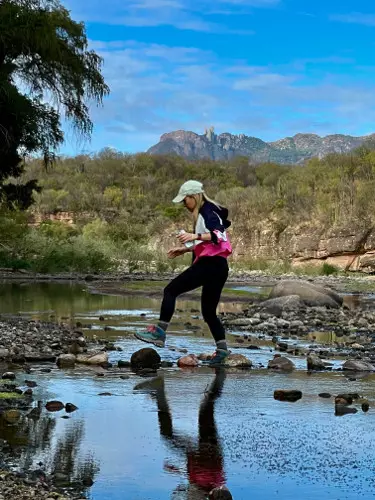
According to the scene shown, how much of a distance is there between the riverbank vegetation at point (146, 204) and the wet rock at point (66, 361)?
1621cm

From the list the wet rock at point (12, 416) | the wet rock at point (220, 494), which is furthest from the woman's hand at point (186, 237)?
the wet rock at point (220, 494)

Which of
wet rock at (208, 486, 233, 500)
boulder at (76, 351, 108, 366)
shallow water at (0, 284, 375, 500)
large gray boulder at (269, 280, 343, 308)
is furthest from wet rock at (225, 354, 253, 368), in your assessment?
large gray boulder at (269, 280, 343, 308)

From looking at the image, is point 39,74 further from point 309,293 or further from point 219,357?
point 219,357

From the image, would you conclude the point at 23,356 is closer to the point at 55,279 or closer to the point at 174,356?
the point at 174,356

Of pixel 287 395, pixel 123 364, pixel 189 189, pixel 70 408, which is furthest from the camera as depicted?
pixel 123 364

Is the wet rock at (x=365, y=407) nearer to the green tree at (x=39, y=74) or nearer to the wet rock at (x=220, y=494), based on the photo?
the wet rock at (x=220, y=494)

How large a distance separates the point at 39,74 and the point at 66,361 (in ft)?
49.2

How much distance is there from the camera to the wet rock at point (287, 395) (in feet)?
24.9

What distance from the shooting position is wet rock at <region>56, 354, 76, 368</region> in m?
9.44

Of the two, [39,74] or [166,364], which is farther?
[39,74]

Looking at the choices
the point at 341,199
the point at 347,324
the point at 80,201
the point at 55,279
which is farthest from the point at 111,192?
the point at 347,324

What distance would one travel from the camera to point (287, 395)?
301 inches

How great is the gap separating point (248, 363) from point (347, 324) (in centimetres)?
754

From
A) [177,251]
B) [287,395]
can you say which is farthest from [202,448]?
[177,251]
